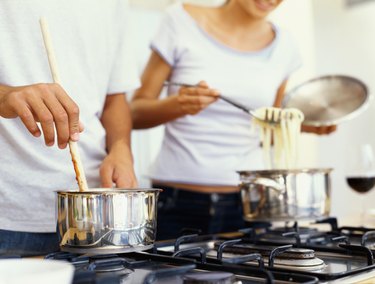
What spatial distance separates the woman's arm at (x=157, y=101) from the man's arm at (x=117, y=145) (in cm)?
14

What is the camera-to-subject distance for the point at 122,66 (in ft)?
4.45

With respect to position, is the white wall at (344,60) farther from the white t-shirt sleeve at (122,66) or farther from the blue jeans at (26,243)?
the blue jeans at (26,243)

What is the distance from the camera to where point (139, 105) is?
164cm

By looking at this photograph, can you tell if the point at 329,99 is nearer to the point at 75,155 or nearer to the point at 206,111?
the point at 206,111

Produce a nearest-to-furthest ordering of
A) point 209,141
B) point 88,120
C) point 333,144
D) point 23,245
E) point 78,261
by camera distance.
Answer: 1. point 78,261
2. point 23,245
3. point 88,120
4. point 209,141
5. point 333,144

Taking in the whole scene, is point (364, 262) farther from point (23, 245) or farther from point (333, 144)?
point (333, 144)

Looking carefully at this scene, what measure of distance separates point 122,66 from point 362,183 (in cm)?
78

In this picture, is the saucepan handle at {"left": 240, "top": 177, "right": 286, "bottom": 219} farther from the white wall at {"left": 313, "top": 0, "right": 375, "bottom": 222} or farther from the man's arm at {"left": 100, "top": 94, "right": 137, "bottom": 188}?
the white wall at {"left": 313, "top": 0, "right": 375, "bottom": 222}

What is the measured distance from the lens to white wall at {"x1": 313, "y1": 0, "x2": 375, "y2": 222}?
3.20 metres

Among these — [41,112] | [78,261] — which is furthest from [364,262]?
[41,112]

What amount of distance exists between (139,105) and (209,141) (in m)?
0.22

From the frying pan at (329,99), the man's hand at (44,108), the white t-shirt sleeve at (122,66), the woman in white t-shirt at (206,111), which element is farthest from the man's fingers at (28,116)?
the frying pan at (329,99)

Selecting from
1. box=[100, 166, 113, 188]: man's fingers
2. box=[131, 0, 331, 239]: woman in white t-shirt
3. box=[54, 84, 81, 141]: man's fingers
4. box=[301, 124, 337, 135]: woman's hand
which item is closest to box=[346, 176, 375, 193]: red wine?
box=[301, 124, 337, 135]: woman's hand

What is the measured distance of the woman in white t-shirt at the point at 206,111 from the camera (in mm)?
1592
